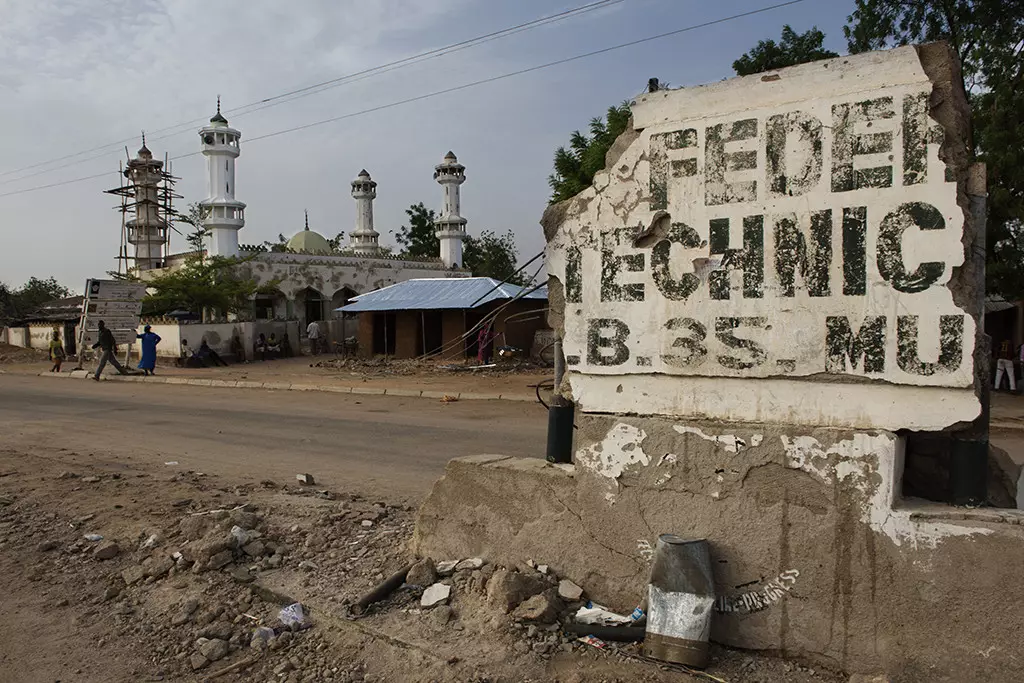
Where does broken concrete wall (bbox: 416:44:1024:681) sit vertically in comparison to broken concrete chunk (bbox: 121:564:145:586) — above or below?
above

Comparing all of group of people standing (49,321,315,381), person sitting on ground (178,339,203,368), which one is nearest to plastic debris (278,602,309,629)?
group of people standing (49,321,315,381)

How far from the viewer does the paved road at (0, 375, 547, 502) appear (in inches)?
291

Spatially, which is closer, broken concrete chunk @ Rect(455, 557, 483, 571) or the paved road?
broken concrete chunk @ Rect(455, 557, 483, 571)

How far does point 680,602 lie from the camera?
118 inches

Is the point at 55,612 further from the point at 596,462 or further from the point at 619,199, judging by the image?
the point at 619,199

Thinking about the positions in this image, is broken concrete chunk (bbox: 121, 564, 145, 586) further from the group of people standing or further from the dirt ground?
the group of people standing

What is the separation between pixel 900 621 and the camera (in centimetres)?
279

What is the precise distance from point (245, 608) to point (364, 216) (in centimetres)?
4506

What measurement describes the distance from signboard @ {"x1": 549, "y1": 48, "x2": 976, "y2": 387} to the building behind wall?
744 inches

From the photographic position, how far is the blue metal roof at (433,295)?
77.8 feet

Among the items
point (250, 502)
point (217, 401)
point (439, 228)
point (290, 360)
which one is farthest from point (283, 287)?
point (250, 502)

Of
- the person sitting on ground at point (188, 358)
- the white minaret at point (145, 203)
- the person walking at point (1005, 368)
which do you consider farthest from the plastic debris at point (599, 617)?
the white minaret at point (145, 203)

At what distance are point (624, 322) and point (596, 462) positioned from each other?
26.2 inches

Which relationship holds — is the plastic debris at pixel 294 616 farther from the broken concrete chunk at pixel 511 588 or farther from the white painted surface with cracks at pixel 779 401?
the white painted surface with cracks at pixel 779 401
